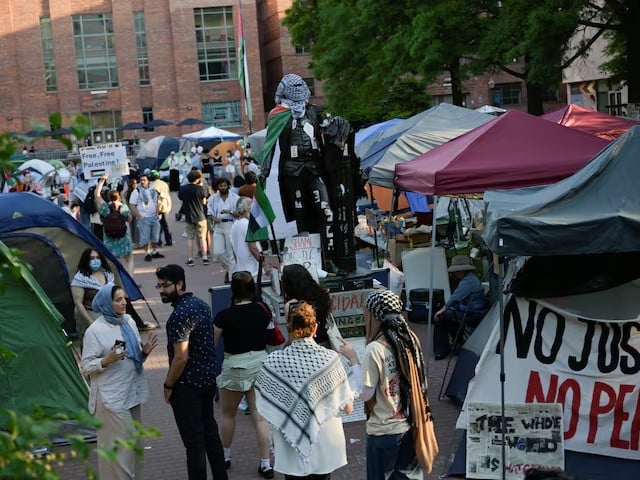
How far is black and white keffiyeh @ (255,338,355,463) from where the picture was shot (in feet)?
19.9

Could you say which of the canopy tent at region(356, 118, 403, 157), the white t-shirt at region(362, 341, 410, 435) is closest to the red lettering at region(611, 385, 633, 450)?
A: the white t-shirt at region(362, 341, 410, 435)

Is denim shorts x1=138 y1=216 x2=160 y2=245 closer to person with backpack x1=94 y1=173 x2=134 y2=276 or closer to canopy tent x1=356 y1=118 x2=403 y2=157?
person with backpack x1=94 y1=173 x2=134 y2=276

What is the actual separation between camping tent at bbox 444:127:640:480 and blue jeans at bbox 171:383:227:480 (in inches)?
76.0

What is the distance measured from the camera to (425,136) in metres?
15.5

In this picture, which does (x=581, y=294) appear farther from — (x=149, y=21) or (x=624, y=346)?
(x=149, y=21)

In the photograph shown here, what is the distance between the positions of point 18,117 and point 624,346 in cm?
6273

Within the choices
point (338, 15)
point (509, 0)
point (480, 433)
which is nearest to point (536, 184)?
point (480, 433)

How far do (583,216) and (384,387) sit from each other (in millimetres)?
1982

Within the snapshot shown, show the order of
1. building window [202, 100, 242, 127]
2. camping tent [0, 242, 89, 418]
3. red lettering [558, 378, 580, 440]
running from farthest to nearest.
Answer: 1. building window [202, 100, 242, 127]
2. camping tent [0, 242, 89, 418]
3. red lettering [558, 378, 580, 440]

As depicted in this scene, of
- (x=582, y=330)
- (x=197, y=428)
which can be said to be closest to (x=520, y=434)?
(x=582, y=330)

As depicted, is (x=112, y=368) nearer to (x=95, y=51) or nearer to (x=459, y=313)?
(x=459, y=313)

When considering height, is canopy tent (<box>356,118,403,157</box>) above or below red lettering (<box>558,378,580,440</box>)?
above

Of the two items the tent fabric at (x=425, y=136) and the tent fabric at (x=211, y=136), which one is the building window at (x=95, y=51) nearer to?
the tent fabric at (x=211, y=136)

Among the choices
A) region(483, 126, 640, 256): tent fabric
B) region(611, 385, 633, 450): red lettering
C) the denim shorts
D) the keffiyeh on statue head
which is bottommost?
the denim shorts
